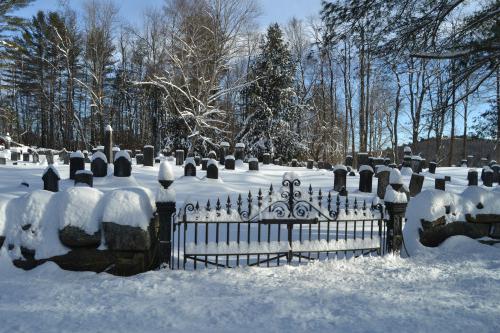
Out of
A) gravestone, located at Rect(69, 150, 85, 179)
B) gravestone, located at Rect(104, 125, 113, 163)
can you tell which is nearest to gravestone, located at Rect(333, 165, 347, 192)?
gravestone, located at Rect(69, 150, 85, 179)

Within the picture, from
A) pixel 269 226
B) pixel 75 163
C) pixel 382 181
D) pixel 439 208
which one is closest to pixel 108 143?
pixel 75 163

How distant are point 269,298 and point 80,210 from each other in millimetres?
2538

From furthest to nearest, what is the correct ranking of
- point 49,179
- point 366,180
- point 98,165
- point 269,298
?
point 366,180 → point 98,165 → point 49,179 → point 269,298

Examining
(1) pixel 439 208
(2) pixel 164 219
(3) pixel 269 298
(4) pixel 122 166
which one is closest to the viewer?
(3) pixel 269 298

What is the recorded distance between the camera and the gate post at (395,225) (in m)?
5.33

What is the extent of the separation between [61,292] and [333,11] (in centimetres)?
698

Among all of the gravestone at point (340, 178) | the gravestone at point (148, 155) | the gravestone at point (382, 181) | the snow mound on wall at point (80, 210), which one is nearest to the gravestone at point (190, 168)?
the gravestone at point (148, 155)

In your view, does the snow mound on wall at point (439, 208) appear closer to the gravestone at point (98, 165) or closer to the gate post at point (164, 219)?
the gate post at point (164, 219)

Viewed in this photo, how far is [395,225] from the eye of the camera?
5.34 meters

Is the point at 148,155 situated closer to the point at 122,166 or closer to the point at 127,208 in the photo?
the point at 122,166

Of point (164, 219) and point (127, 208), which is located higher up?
point (127, 208)

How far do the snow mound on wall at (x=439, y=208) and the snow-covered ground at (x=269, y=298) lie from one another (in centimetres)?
50

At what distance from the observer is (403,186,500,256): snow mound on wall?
552 centimetres

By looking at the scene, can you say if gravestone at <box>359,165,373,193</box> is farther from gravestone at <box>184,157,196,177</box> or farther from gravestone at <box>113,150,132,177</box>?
gravestone at <box>113,150,132,177</box>
